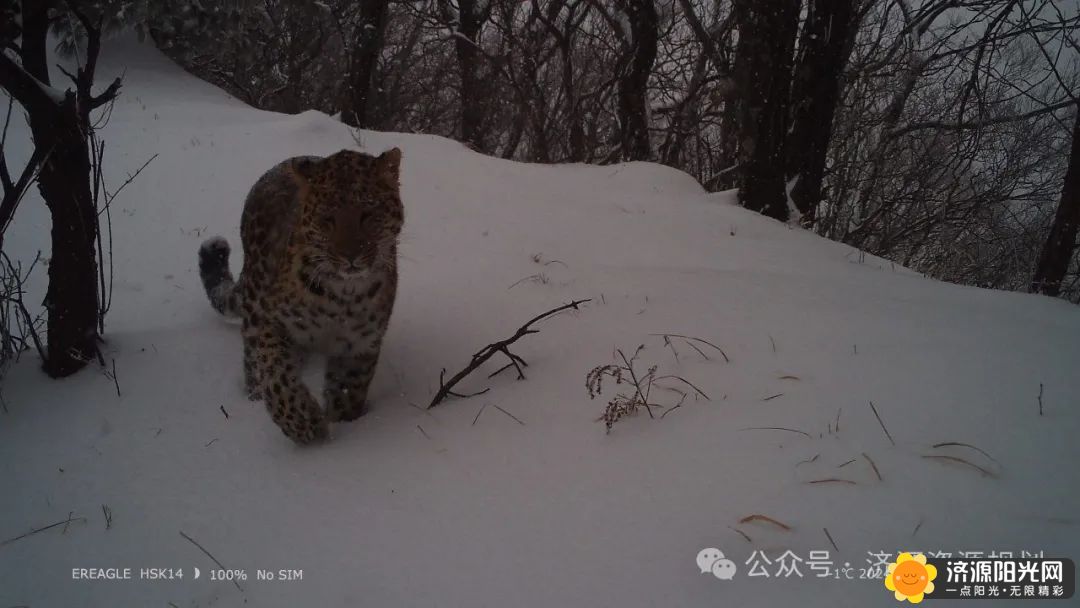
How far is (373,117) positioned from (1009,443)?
1590 centimetres

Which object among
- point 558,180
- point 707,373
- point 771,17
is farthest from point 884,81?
point 707,373

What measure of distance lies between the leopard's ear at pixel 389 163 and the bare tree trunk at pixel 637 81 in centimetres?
850

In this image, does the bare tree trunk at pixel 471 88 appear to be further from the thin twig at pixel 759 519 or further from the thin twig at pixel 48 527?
the thin twig at pixel 759 519

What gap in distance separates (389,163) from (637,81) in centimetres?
901

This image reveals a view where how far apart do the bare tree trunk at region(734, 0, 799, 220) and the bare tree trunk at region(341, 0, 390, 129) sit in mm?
8253

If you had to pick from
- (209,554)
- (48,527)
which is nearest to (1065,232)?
(209,554)

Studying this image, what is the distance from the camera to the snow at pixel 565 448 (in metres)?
1.85

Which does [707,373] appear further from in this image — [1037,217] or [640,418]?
[1037,217]

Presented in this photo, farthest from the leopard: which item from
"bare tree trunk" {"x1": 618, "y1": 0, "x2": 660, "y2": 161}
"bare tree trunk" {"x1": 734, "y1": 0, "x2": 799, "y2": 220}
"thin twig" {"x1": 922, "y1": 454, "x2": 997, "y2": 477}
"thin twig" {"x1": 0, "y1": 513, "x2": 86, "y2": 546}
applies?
"bare tree trunk" {"x1": 618, "y1": 0, "x2": 660, "y2": 161}

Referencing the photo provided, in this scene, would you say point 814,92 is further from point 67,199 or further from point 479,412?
point 67,199

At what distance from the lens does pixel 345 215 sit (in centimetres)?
296

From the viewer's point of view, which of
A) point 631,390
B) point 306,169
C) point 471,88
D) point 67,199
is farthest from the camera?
point 471,88

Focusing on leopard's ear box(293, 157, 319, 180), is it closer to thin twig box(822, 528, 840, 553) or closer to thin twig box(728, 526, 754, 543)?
thin twig box(728, 526, 754, 543)

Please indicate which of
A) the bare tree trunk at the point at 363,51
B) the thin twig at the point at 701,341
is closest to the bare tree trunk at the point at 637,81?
the bare tree trunk at the point at 363,51
